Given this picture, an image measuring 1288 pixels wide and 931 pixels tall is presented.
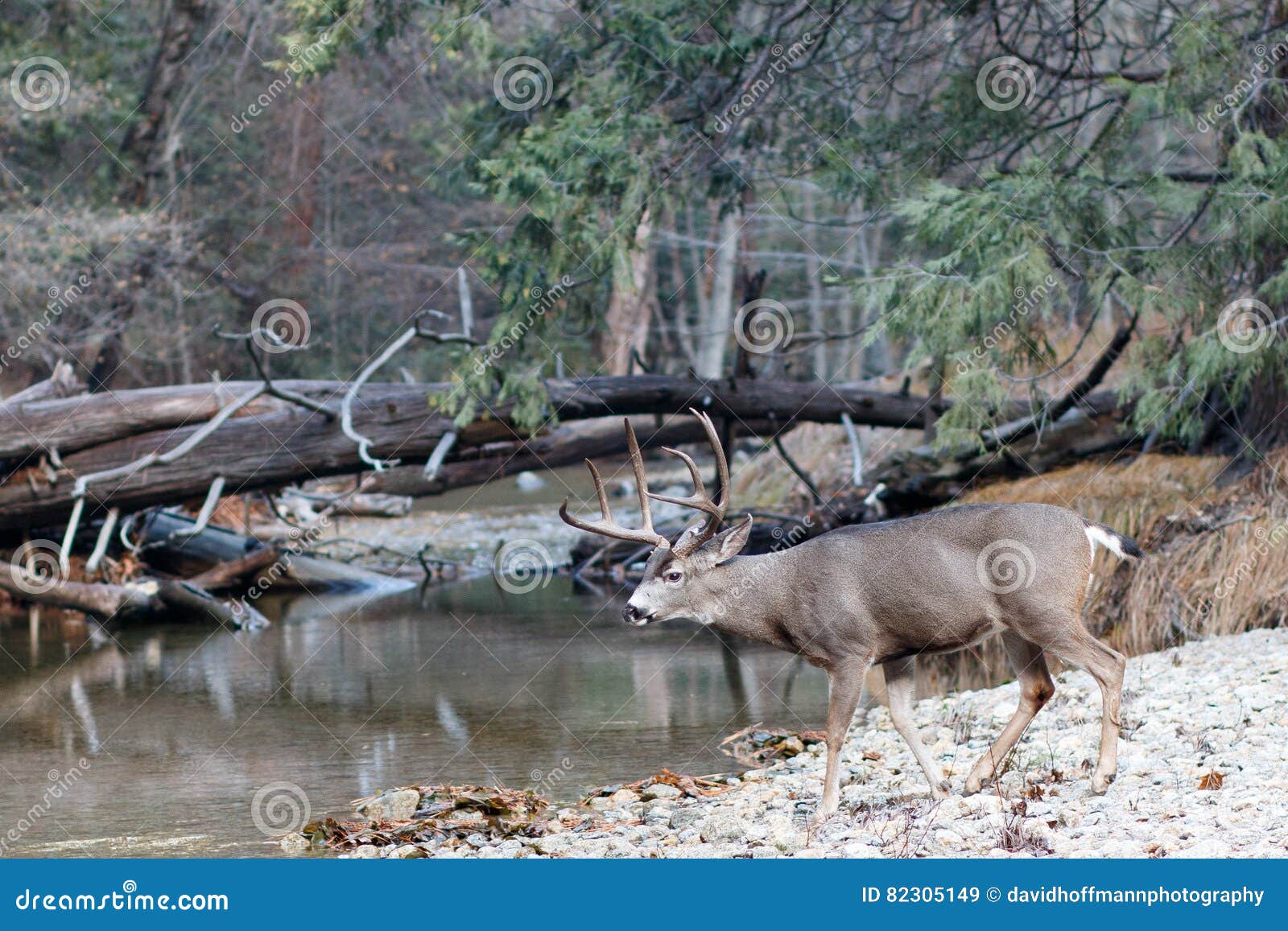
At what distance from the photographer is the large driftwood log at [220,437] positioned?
1345cm

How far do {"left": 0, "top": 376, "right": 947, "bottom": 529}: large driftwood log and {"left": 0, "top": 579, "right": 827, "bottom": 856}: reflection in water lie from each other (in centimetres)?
132

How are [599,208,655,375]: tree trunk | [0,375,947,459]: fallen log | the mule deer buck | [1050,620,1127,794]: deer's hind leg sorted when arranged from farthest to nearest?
1. [599,208,655,375]: tree trunk
2. [0,375,947,459]: fallen log
3. the mule deer buck
4. [1050,620,1127,794]: deer's hind leg

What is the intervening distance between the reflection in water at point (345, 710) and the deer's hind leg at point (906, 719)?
4.51 feet

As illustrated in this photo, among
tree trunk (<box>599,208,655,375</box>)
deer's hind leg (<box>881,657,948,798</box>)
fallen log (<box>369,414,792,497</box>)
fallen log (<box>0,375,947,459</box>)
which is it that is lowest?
deer's hind leg (<box>881,657,948,798</box>)

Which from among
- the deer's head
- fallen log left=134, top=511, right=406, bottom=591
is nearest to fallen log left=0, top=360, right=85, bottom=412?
fallen log left=134, top=511, right=406, bottom=591

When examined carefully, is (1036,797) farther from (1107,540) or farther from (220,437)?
(220,437)

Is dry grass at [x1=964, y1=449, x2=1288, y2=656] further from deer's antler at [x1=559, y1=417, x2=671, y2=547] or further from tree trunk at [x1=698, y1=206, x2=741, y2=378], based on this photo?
tree trunk at [x1=698, y1=206, x2=741, y2=378]

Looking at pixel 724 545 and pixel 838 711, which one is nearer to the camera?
pixel 838 711

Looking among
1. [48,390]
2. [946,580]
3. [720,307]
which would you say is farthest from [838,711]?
[720,307]

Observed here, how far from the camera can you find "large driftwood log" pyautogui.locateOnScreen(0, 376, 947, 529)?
13.5 m

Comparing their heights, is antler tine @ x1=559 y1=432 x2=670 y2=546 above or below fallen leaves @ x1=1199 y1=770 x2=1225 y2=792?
above

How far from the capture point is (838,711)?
670 cm

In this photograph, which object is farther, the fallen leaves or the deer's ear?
the deer's ear

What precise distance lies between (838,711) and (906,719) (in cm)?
40
